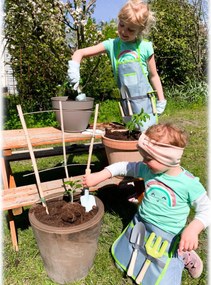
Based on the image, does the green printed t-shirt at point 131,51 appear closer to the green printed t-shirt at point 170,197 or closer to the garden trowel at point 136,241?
the green printed t-shirt at point 170,197

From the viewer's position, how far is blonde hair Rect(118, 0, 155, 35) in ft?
6.83

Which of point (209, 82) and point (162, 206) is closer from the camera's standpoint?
point (162, 206)

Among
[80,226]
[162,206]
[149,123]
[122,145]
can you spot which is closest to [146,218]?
[162,206]

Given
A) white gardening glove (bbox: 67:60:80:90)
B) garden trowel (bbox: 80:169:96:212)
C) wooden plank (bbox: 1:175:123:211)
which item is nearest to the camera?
garden trowel (bbox: 80:169:96:212)

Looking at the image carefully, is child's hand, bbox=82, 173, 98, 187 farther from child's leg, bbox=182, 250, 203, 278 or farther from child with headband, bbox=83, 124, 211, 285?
child's leg, bbox=182, 250, 203, 278

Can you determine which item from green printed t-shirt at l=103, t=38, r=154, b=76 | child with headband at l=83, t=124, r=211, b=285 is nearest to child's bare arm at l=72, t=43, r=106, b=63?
green printed t-shirt at l=103, t=38, r=154, b=76

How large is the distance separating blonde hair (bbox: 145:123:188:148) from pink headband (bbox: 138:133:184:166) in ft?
0.12

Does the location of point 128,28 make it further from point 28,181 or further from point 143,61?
point 28,181

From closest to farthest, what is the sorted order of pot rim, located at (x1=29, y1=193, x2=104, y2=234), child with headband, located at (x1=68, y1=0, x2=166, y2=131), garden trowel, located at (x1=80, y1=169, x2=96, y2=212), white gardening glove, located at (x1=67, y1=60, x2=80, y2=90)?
pot rim, located at (x1=29, y1=193, x2=104, y2=234), garden trowel, located at (x1=80, y1=169, x2=96, y2=212), child with headband, located at (x1=68, y1=0, x2=166, y2=131), white gardening glove, located at (x1=67, y1=60, x2=80, y2=90)

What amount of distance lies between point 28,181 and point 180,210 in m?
2.07

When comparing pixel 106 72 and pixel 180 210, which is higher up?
pixel 106 72

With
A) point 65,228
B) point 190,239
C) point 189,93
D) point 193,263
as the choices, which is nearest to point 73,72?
point 65,228

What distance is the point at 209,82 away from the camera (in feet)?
27.2

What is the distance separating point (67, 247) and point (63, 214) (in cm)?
20
